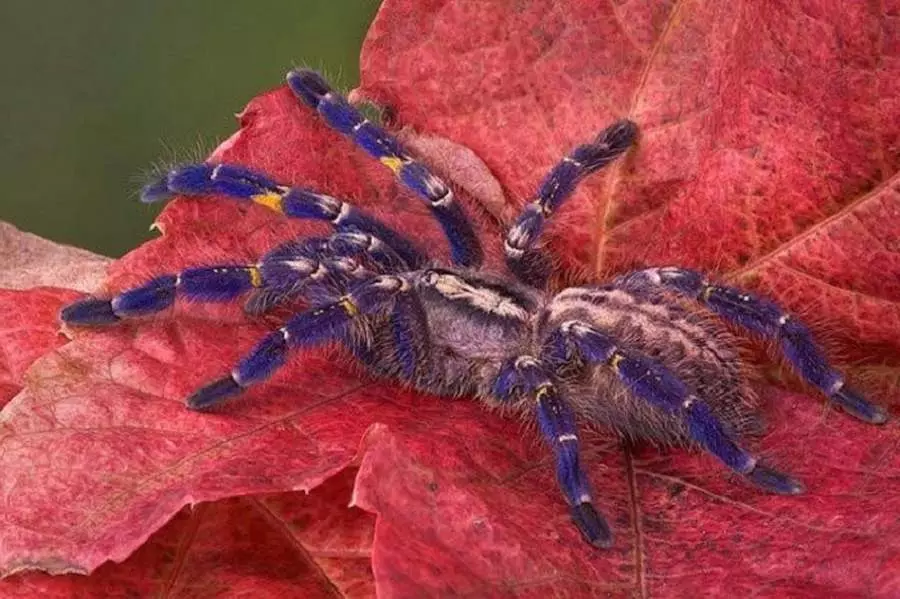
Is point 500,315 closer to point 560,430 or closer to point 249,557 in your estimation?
point 560,430

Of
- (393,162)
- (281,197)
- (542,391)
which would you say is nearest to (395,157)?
(393,162)

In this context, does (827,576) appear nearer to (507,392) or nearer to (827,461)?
(827,461)

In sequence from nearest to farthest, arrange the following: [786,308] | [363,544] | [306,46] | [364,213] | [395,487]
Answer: [395,487]
[363,544]
[786,308]
[364,213]
[306,46]

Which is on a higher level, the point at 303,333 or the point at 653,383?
the point at 303,333

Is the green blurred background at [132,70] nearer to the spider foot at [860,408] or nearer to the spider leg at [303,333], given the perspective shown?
the spider leg at [303,333]

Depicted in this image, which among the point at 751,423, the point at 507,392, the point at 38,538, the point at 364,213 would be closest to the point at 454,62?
the point at 364,213

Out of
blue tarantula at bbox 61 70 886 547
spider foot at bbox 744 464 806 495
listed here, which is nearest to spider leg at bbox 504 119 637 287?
blue tarantula at bbox 61 70 886 547

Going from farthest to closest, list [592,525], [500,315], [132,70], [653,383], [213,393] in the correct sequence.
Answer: [132,70]
[500,315]
[653,383]
[213,393]
[592,525]

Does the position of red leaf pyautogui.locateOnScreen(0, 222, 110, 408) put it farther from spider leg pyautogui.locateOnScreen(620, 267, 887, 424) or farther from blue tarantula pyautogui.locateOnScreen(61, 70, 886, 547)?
spider leg pyautogui.locateOnScreen(620, 267, 887, 424)
